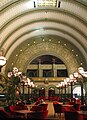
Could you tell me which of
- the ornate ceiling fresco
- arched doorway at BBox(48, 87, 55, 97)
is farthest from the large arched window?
the ornate ceiling fresco

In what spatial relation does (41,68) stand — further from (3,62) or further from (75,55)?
(3,62)

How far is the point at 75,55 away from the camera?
3400cm

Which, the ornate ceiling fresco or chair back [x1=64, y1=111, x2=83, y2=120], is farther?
the ornate ceiling fresco

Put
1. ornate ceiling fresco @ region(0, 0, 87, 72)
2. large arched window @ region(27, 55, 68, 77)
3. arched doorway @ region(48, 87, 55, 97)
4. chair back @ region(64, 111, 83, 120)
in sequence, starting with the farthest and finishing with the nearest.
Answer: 1. large arched window @ region(27, 55, 68, 77)
2. arched doorway @ region(48, 87, 55, 97)
3. ornate ceiling fresco @ region(0, 0, 87, 72)
4. chair back @ region(64, 111, 83, 120)

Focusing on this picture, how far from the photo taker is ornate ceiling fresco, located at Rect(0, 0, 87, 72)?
67.1ft

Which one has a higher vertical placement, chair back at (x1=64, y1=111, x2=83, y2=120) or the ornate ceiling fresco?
the ornate ceiling fresco

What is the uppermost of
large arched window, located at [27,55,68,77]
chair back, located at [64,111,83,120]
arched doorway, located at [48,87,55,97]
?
large arched window, located at [27,55,68,77]

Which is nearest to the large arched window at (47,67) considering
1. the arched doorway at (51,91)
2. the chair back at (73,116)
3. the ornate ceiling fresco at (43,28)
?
the arched doorway at (51,91)

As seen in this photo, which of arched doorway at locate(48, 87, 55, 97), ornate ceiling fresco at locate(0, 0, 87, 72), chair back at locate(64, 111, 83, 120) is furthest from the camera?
arched doorway at locate(48, 87, 55, 97)

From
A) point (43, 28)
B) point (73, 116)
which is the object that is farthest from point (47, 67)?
point (73, 116)

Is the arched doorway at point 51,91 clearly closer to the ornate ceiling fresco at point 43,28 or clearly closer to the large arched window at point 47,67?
the large arched window at point 47,67

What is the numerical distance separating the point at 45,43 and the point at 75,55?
3665mm

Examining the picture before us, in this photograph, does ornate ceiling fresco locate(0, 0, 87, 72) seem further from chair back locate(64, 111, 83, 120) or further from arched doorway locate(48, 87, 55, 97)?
chair back locate(64, 111, 83, 120)

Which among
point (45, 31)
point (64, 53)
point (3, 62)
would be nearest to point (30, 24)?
point (45, 31)
